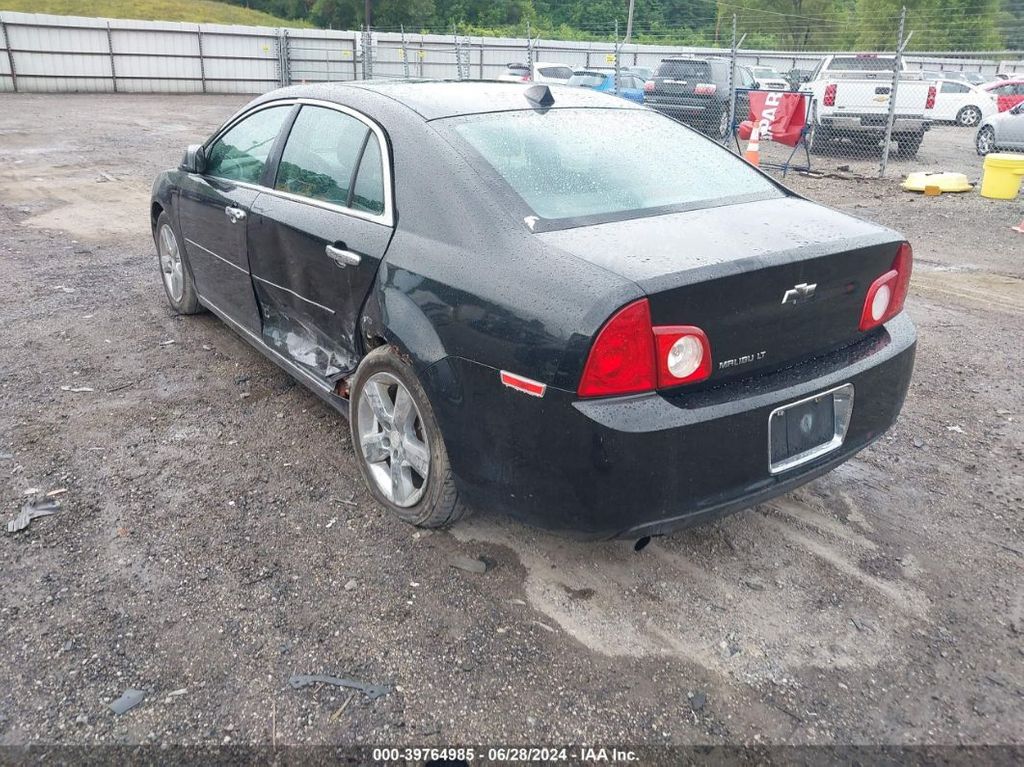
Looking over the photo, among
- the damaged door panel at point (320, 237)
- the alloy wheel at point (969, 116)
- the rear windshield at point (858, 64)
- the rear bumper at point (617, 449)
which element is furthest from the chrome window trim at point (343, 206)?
the alloy wheel at point (969, 116)

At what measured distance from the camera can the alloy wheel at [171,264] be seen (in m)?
5.36

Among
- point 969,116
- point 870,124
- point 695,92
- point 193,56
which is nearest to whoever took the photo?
point 870,124

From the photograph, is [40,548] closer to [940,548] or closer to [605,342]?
[605,342]

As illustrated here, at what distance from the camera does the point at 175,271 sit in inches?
215

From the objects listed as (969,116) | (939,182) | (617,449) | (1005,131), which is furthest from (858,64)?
(617,449)

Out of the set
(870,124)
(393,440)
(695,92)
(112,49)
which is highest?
(112,49)

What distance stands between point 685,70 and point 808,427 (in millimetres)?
16349

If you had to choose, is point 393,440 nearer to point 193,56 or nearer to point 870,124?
point 870,124

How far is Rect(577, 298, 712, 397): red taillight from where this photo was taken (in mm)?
2316

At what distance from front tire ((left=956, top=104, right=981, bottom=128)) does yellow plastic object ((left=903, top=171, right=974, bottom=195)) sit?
595 inches

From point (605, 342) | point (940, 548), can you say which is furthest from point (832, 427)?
point (605, 342)

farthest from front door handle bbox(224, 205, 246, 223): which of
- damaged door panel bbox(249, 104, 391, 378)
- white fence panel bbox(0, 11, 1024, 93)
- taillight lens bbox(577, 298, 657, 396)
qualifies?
white fence panel bbox(0, 11, 1024, 93)

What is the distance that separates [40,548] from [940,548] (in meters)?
3.42

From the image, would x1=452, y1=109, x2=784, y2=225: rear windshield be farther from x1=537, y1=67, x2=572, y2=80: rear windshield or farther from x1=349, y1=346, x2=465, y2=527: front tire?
x1=537, y1=67, x2=572, y2=80: rear windshield
